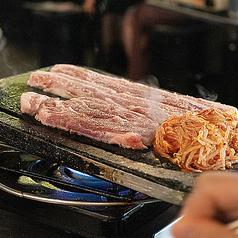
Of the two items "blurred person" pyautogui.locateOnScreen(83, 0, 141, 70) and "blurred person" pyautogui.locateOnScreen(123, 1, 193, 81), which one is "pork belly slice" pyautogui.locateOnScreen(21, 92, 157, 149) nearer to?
"blurred person" pyautogui.locateOnScreen(83, 0, 141, 70)

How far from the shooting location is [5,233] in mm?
2039

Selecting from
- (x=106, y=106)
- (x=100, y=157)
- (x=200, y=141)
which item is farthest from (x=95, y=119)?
(x=200, y=141)

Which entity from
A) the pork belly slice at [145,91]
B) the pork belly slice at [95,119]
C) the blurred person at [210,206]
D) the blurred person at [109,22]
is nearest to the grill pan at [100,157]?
the pork belly slice at [95,119]

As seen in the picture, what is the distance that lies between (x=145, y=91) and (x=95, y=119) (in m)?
0.60

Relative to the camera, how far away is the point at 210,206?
3.88ft

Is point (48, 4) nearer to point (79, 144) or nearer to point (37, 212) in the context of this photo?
point (79, 144)

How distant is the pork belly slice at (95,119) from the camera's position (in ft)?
6.63

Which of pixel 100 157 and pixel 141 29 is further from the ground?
pixel 141 29

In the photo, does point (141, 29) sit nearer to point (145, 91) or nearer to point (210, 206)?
point (210, 206)

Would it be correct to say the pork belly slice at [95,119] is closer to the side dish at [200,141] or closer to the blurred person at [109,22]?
the side dish at [200,141]

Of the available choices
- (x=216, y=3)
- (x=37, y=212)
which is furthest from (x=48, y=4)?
(x=216, y=3)

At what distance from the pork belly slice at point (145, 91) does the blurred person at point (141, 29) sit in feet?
3.06

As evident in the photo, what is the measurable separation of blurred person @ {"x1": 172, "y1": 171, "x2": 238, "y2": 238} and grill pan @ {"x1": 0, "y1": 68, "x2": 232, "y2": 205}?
385 millimetres

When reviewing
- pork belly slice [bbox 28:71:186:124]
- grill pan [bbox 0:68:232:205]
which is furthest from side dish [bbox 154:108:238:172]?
pork belly slice [bbox 28:71:186:124]
